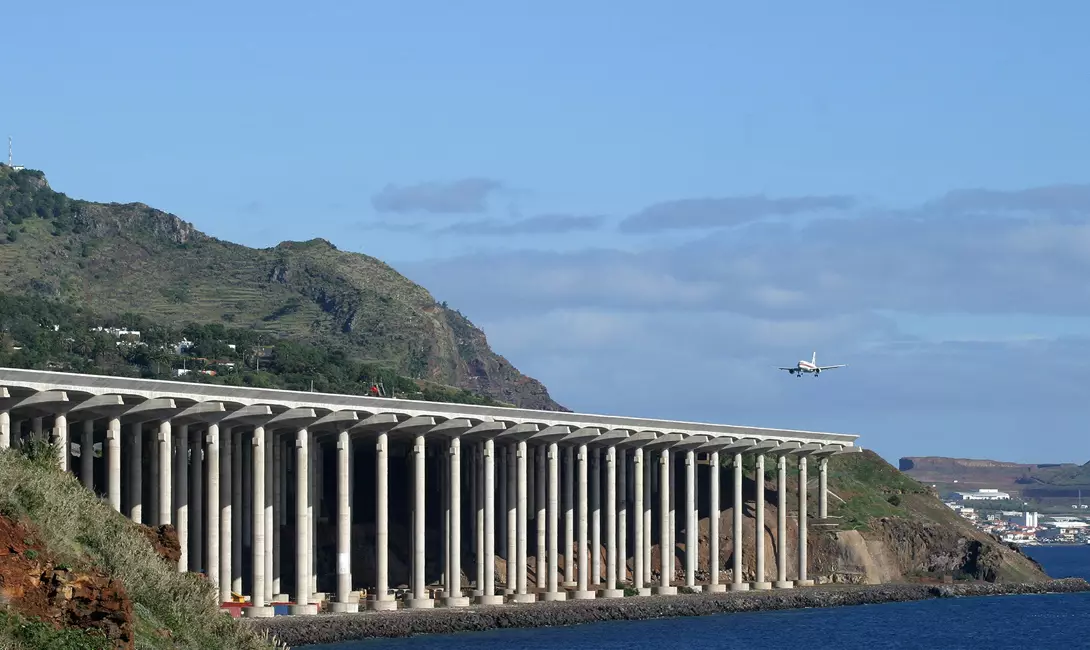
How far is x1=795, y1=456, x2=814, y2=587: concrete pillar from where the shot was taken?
415 ft

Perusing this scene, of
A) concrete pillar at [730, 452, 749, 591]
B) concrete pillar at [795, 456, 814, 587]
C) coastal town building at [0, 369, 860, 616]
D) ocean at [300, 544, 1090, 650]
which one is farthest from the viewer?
concrete pillar at [795, 456, 814, 587]

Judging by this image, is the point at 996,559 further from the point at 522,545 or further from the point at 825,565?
the point at 522,545

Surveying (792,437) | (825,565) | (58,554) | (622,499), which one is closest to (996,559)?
(825,565)

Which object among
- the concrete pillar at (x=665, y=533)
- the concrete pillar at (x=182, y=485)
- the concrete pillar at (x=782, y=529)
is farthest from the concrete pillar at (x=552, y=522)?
the concrete pillar at (x=182, y=485)

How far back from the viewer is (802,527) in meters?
126

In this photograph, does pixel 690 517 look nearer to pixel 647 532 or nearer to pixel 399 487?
pixel 647 532

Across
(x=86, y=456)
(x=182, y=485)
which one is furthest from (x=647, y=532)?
(x=86, y=456)

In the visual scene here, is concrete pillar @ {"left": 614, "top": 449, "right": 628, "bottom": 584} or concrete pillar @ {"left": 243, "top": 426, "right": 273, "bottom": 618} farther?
concrete pillar @ {"left": 614, "top": 449, "right": 628, "bottom": 584}

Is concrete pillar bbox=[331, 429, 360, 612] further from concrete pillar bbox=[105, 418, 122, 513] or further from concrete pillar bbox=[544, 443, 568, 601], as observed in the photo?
concrete pillar bbox=[544, 443, 568, 601]

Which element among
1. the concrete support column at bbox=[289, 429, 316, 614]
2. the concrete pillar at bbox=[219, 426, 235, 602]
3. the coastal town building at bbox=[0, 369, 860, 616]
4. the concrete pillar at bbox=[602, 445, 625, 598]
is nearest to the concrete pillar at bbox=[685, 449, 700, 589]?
the coastal town building at bbox=[0, 369, 860, 616]

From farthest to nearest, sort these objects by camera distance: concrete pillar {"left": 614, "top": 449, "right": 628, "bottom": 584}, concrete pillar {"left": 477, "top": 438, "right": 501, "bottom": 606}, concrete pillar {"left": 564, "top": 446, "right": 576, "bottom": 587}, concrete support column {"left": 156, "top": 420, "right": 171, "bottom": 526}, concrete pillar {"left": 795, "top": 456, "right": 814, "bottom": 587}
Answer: concrete pillar {"left": 795, "top": 456, "right": 814, "bottom": 587}, concrete pillar {"left": 614, "top": 449, "right": 628, "bottom": 584}, concrete pillar {"left": 564, "top": 446, "right": 576, "bottom": 587}, concrete pillar {"left": 477, "top": 438, "right": 501, "bottom": 606}, concrete support column {"left": 156, "top": 420, "right": 171, "bottom": 526}

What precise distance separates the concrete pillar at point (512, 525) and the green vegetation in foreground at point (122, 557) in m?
56.4

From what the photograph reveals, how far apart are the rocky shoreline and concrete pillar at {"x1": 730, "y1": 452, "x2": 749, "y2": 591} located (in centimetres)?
195

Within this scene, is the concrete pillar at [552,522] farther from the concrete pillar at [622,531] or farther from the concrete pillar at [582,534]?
the concrete pillar at [622,531]
